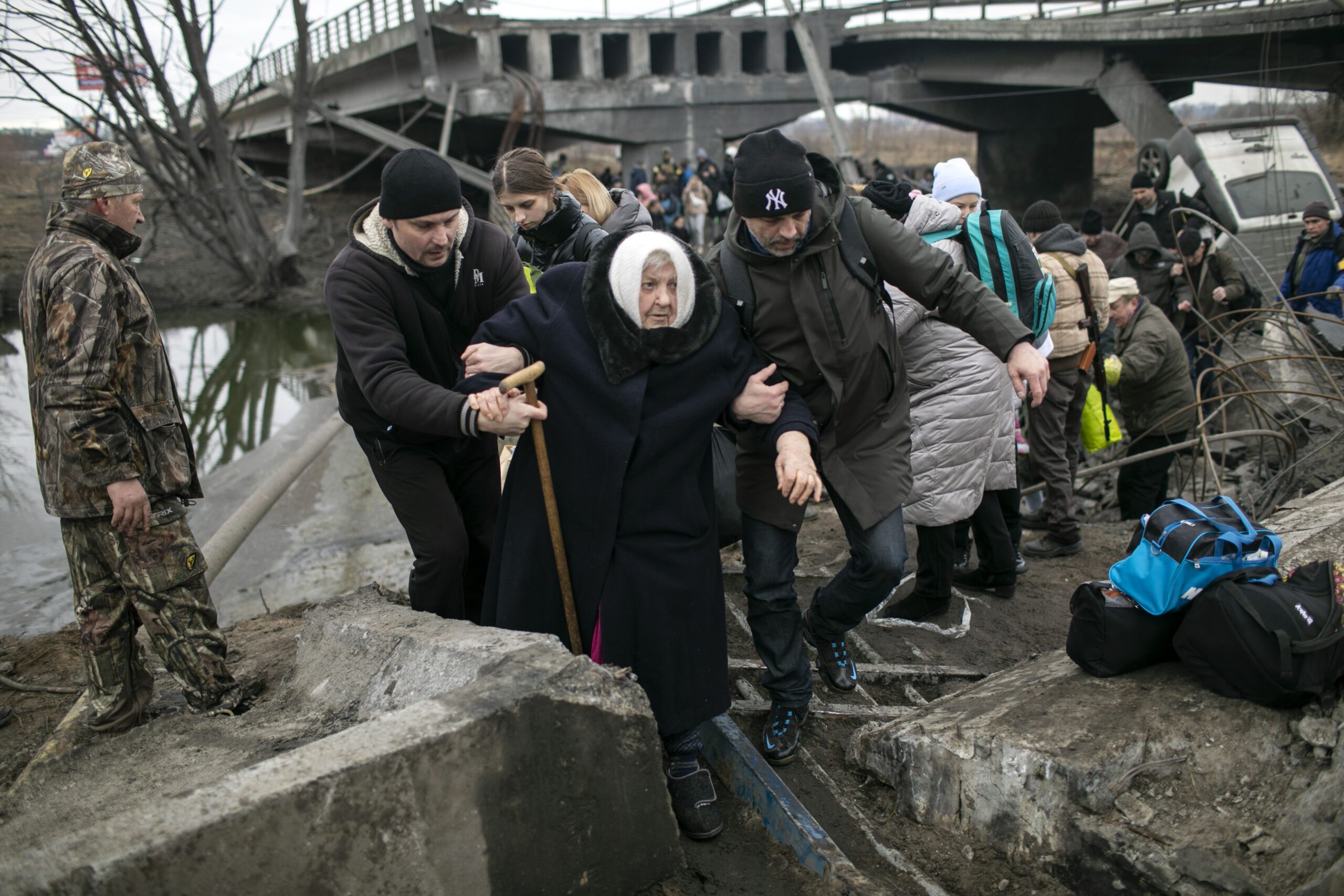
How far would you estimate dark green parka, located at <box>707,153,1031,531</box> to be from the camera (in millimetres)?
2889

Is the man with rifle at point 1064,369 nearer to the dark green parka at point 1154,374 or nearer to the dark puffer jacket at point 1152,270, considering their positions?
the dark green parka at point 1154,374

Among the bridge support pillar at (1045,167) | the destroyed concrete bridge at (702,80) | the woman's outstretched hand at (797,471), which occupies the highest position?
the destroyed concrete bridge at (702,80)

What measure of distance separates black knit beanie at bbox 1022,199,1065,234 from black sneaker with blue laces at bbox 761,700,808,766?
3657 mm

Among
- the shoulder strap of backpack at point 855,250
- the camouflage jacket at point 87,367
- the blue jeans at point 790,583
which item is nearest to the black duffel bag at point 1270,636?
the blue jeans at point 790,583

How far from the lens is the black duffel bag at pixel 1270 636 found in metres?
2.41

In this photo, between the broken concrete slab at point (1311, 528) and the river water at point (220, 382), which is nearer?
the broken concrete slab at point (1311, 528)

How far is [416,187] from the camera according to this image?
2.86m

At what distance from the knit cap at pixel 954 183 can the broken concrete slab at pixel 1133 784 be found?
240 cm

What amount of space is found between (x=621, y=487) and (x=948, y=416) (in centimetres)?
186

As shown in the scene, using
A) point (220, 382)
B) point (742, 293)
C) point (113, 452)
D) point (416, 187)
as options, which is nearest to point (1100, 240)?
point (742, 293)

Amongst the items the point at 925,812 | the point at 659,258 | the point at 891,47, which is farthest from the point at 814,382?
the point at 891,47

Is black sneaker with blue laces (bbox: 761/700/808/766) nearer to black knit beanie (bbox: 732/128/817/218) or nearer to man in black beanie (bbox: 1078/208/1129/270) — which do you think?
black knit beanie (bbox: 732/128/817/218)

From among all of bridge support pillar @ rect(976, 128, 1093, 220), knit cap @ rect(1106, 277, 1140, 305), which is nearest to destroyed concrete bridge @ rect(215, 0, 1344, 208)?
bridge support pillar @ rect(976, 128, 1093, 220)

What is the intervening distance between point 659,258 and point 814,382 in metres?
0.72
